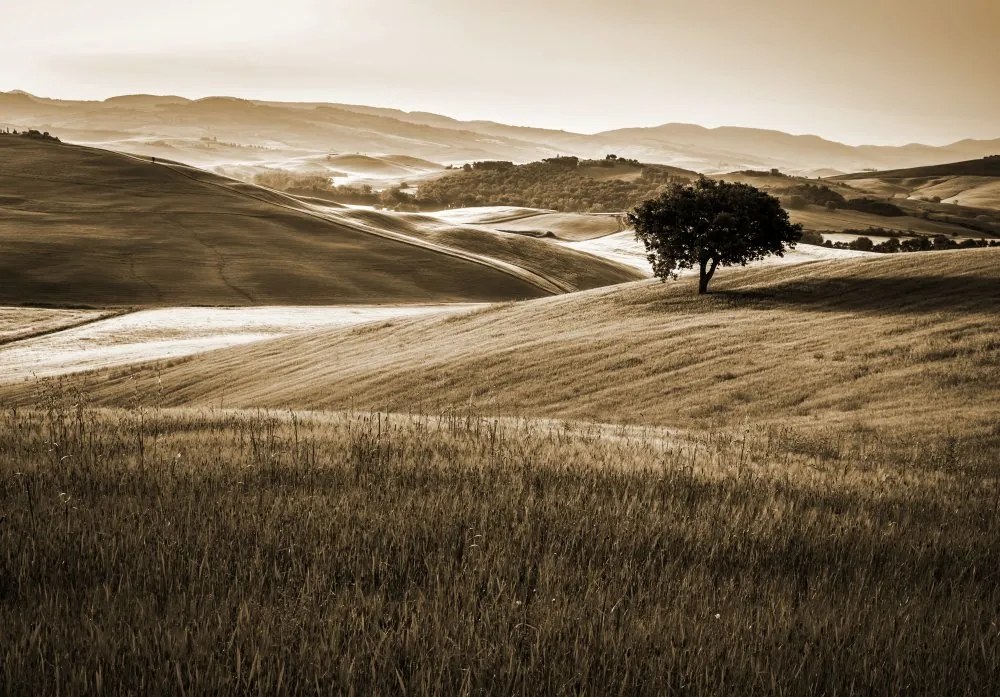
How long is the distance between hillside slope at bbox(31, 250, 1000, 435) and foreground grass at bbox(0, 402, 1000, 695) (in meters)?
13.4

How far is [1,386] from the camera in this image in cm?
4072

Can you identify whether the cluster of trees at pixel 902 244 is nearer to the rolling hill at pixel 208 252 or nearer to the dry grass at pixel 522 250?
the dry grass at pixel 522 250

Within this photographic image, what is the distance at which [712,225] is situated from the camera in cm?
4528

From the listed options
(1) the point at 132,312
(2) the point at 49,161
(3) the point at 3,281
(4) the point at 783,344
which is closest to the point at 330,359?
(4) the point at 783,344

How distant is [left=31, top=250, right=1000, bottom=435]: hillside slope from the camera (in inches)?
1030

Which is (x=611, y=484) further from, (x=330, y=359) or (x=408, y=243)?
(x=408, y=243)

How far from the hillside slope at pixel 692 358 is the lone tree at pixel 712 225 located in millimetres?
2816

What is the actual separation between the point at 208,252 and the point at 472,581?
10432 centimetres

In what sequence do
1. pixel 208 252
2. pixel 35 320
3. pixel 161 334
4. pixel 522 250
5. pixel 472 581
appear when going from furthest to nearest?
pixel 522 250, pixel 208 252, pixel 35 320, pixel 161 334, pixel 472 581

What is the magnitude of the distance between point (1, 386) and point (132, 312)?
113ft

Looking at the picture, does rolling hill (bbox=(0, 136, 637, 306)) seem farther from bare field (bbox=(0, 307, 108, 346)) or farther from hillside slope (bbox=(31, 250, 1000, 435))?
hillside slope (bbox=(31, 250, 1000, 435))

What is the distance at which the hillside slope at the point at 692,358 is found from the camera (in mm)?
26172

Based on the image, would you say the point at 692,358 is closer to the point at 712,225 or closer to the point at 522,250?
the point at 712,225

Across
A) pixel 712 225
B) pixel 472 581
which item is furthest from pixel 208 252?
pixel 472 581
